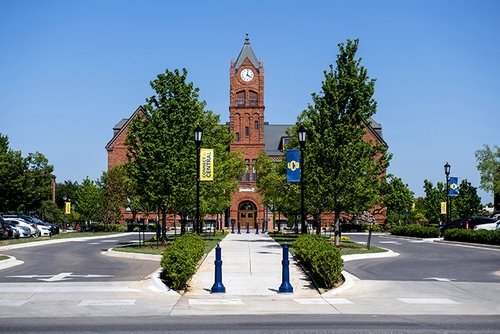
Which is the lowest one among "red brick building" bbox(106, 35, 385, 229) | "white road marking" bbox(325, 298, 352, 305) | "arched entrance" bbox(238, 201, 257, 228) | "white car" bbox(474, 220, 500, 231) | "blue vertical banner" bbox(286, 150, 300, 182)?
"white road marking" bbox(325, 298, 352, 305)

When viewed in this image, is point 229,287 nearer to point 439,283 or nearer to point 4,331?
point 439,283

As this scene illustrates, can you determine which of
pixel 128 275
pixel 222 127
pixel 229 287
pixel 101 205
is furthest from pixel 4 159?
pixel 229 287

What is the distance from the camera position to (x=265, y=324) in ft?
37.9

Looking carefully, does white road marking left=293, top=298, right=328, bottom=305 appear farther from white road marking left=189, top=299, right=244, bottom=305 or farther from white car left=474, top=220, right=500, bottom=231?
white car left=474, top=220, right=500, bottom=231

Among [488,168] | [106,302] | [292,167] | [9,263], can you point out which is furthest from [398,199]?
[106,302]

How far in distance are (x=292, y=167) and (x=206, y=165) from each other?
3.85 metres

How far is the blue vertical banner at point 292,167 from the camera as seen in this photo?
28109mm

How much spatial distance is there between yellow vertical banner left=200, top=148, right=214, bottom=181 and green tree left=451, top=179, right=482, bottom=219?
67793mm

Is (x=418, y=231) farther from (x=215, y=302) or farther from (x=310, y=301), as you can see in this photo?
(x=215, y=302)

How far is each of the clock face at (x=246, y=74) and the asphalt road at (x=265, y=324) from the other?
7019 centimetres

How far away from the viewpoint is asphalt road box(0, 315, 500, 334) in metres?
10.9

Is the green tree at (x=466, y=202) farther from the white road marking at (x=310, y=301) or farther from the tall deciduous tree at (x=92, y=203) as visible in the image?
the white road marking at (x=310, y=301)

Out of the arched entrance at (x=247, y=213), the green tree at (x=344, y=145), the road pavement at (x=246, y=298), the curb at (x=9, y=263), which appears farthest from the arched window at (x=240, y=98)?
the road pavement at (x=246, y=298)

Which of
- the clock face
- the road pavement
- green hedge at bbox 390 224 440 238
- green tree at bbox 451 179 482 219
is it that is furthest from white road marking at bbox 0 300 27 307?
green tree at bbox 451 179 482 219
